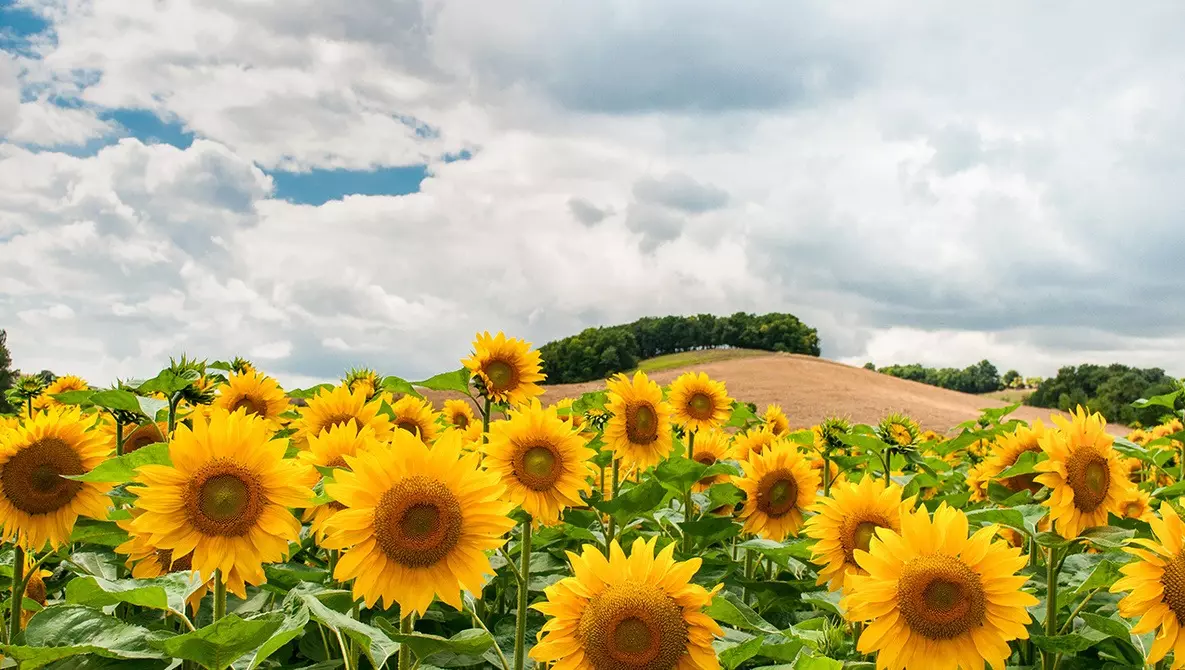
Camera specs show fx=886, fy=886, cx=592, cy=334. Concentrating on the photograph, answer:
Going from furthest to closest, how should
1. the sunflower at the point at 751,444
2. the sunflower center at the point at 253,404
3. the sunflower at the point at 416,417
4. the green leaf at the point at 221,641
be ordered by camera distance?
1. the sunflower at the point at 751,444
2. the sunflower center at the point at 253,404
3. the sunflower at the point at 416,417
4. the green leaf at the point at 221,641

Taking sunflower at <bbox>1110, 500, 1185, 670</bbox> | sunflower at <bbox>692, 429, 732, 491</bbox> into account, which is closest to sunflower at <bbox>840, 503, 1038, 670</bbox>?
sunflower at <bbox>1110, 500, 1185, 670</bbox>

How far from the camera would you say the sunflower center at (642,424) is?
18.6 ft

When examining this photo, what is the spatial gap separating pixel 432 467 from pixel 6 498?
6.88 feet

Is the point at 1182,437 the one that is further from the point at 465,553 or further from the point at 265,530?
the point at 265,530

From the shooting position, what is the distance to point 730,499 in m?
4.91

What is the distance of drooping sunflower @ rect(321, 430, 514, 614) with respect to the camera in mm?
2758

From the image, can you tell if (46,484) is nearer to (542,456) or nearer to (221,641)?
(221,641)

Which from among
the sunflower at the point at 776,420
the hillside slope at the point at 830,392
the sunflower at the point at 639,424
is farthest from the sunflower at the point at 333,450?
the hillside slope at the point at 830,392

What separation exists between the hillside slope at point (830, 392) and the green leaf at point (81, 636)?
25.0 meters

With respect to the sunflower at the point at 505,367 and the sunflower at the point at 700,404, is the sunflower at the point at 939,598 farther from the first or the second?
the sunflower at the point at 700,404

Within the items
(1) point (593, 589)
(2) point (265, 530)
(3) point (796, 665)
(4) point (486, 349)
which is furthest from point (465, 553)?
(4) point (486, 349)

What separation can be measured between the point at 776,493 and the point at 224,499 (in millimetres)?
3128

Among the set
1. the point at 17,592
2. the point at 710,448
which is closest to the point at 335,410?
the point at 17,592

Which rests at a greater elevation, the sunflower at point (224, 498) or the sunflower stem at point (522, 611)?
the sunflower at point (224, 498)
